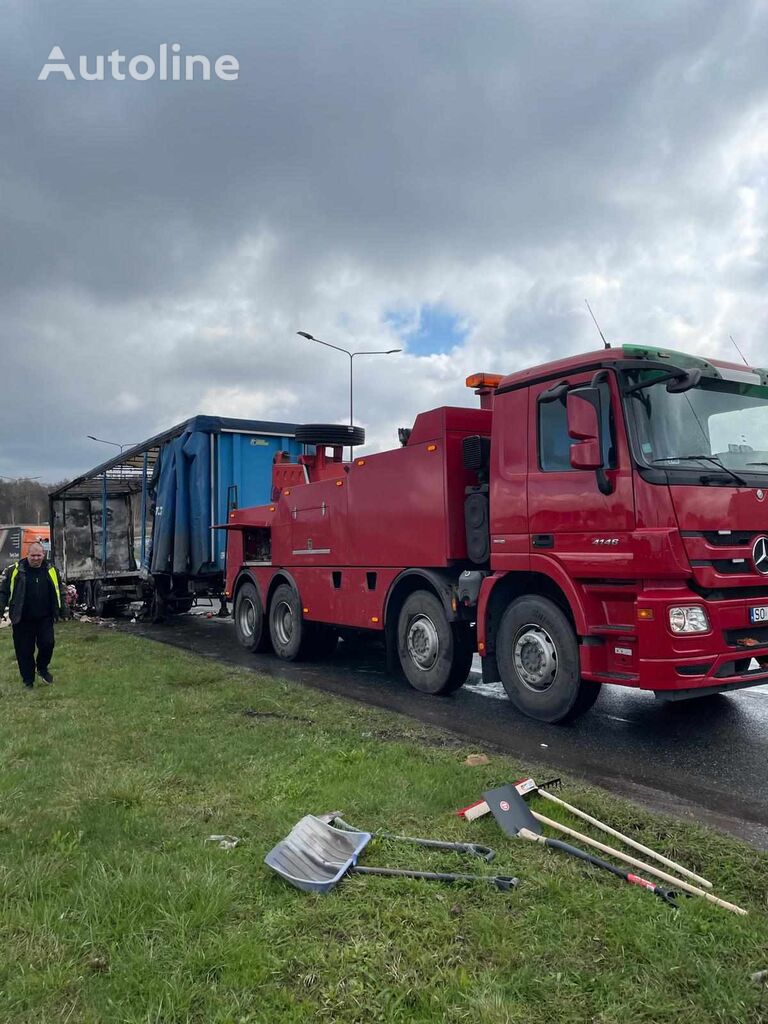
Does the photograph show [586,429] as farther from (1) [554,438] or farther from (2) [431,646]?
(2) [431,646]

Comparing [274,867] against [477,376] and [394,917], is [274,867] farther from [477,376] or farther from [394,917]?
[477,376]

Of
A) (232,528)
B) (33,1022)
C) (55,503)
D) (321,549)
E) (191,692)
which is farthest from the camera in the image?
(55,503)

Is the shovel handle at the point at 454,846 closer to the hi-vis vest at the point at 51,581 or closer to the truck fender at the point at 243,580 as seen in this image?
the hi-vis vest at the point at 51,581

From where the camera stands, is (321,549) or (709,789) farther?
(321,549)

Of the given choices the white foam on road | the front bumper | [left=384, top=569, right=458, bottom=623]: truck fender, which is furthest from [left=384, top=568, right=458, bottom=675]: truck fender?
the front bumper

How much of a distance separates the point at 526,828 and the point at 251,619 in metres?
8.31

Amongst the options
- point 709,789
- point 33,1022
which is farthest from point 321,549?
point 33,1022

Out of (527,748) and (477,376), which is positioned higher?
(477,376)

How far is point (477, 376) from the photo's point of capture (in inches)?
301

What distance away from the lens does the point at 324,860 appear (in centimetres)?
325

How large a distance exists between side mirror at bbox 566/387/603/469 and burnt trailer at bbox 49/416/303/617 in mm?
8453

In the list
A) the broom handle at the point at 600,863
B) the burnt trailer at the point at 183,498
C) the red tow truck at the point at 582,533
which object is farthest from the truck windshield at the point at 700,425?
the burnt trailer at the point at 183,498

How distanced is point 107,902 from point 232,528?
9127 millimetres

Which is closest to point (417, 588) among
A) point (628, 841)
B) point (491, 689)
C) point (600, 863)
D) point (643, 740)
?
point (491, 689)
